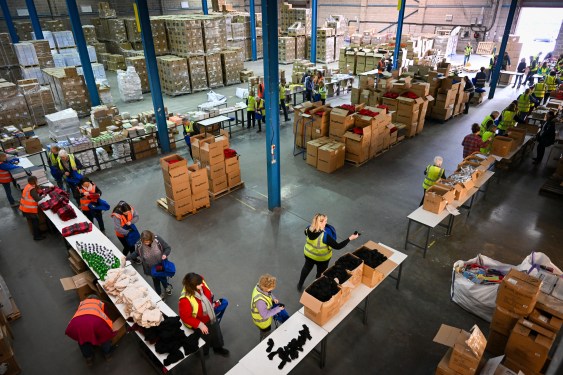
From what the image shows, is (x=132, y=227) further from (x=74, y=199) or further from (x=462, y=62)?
(x=462, y=62)

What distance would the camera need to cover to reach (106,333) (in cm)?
460

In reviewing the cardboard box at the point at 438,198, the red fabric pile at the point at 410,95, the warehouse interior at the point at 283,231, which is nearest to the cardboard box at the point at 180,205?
the warehouse interior at the point at 283,231

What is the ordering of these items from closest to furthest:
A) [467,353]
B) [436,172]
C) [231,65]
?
[467,353] < [436,172] < [231,65]

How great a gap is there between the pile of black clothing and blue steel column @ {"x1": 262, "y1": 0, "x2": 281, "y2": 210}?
4313 millimetres

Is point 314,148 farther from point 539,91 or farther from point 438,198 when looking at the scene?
point 539,91

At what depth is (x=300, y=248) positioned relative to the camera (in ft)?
23.7

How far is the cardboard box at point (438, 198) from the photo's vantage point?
6.71m

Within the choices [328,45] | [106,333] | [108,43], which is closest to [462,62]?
[328,45]

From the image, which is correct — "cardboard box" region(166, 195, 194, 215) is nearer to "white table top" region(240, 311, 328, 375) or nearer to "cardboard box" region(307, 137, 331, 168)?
"cardboard box" region(307, 137, 331, 168)

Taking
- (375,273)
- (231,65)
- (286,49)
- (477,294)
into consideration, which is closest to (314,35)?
(286,49)

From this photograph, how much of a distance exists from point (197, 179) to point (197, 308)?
4242mm

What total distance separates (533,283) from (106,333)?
17.6 ft

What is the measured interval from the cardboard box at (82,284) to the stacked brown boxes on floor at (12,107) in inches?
380

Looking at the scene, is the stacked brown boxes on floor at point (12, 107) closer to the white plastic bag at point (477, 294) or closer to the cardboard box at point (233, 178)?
the cardboard box at point (233, 178)
